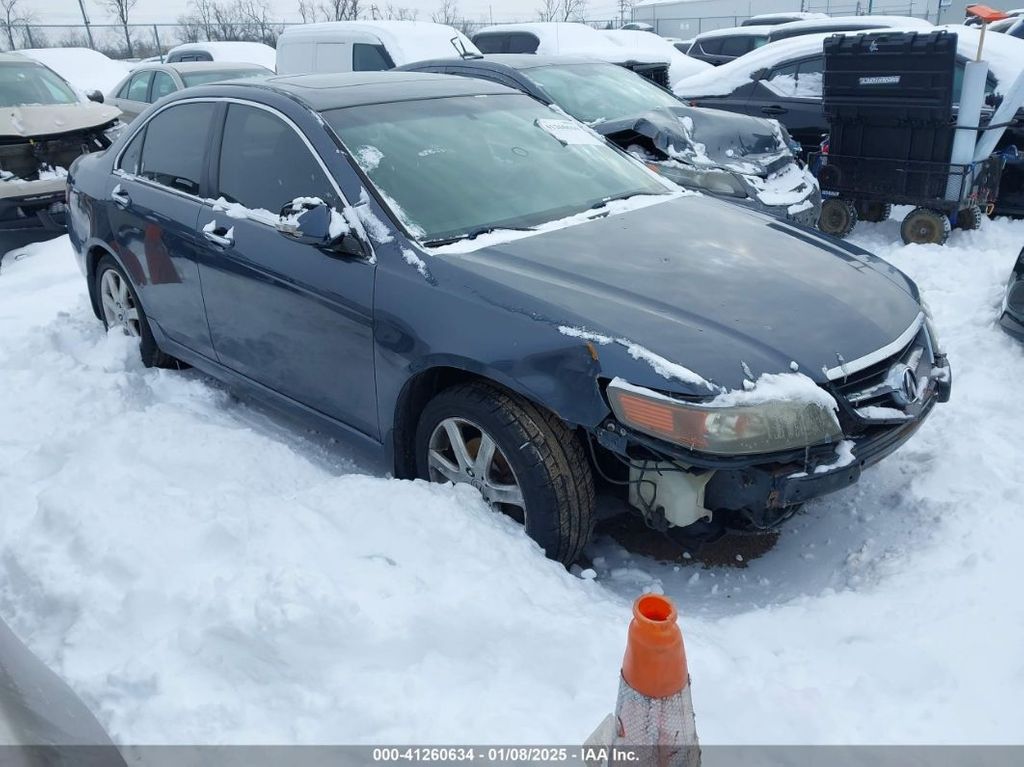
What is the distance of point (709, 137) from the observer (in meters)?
7.35

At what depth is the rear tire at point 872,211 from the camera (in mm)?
7902

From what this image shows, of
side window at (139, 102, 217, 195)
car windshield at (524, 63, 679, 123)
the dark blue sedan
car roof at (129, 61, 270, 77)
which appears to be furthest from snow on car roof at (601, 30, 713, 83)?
the dark blue sedan

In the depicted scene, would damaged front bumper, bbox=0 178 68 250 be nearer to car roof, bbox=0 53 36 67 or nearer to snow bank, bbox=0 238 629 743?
car roof, bbox=0 53 36 67

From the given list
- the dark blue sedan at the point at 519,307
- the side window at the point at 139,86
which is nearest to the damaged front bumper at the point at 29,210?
the dark blue sedan at the point at 519,307

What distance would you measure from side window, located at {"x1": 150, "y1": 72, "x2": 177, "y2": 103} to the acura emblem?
37.0 ft

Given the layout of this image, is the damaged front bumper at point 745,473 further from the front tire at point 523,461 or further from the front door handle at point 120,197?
the front door handle at point 120,197

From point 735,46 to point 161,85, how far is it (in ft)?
36.0

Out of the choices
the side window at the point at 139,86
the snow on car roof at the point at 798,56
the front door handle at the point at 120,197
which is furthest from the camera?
the side window at the point at 139,86

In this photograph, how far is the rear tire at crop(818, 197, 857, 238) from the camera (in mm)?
7741

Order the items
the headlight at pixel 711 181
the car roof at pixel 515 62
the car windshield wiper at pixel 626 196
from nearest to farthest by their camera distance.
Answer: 1. the car windshield wiper at pixel 626 196
2. the headlight at pixel 711 181
3. the car roof at pixel 515 62

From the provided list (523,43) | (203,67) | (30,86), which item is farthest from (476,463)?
(523,43)

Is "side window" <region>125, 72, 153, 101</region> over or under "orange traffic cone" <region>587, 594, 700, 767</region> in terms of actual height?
over

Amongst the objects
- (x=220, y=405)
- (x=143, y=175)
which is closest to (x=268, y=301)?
(x=220, y=405)

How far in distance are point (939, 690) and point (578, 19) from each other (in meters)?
49.6
